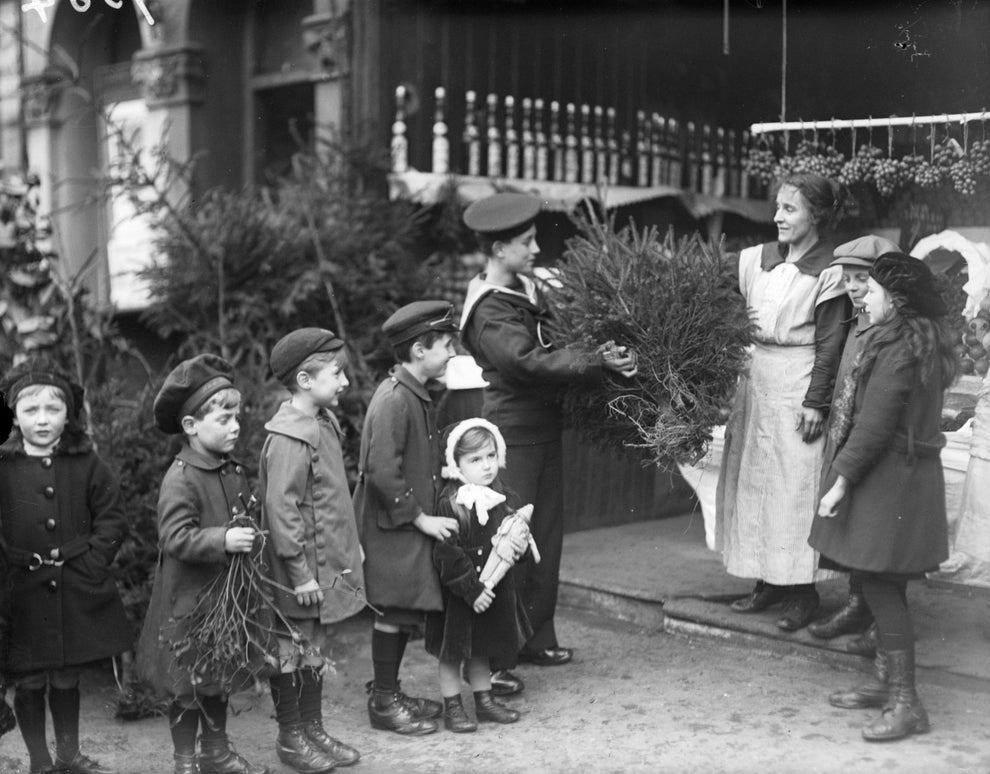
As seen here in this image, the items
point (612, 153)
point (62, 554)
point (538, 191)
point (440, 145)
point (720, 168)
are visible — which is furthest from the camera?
point (720, 168)

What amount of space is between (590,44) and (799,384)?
3.67m

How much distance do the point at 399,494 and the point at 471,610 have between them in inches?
19.7

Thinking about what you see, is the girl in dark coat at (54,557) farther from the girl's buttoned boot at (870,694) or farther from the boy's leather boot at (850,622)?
the boy's leather boot at (850,622)

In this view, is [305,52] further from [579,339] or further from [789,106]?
[579,339]

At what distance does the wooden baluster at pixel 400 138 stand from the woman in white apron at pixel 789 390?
2.75m

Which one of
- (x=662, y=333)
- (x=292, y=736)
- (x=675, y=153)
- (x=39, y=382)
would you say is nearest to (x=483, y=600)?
(x=292, y=736)

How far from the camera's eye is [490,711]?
416 cm

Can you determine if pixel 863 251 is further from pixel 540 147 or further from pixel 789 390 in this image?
pixel 540 147

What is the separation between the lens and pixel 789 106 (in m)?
5.79

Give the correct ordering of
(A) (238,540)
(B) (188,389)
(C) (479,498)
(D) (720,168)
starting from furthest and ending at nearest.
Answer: (D) (720,168) < (C) (479,498) < (B) (188,389) < (A) (238,540)

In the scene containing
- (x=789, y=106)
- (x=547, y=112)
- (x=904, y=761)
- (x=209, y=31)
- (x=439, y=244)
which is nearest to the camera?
(x=904, y=761)

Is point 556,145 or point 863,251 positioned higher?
point 556,145

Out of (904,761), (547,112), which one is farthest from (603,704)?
(547,112)

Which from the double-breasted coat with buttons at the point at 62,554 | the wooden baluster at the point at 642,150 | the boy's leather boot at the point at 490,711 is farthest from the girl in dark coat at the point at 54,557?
the wooden baluster at the point at 642,150
